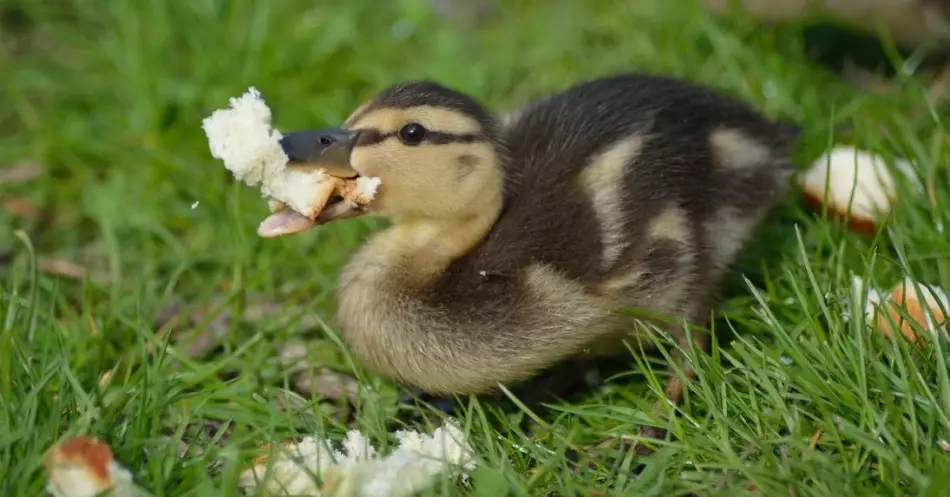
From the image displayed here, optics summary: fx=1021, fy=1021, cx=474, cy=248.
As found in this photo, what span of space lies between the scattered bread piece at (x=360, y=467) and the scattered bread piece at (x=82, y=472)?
0.25 metres

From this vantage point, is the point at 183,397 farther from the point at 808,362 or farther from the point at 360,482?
the point at 808,362

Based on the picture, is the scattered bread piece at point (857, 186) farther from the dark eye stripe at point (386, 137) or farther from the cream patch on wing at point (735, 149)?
the dark eye stripe at point (386, 137)

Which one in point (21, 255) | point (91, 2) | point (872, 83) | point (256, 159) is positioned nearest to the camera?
point (256, 159)

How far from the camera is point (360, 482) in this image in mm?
1857

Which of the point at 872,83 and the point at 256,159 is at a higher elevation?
the point at 256,159

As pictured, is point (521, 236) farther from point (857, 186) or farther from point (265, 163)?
point (857, 186)

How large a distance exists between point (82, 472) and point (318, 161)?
29.1 inches

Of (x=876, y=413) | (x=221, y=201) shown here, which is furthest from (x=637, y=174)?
(x=221, y=201)

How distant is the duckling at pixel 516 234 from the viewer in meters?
2.11

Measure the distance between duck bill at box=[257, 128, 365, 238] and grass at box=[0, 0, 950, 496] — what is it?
330 millimetres

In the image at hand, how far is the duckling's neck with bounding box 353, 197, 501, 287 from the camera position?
220 cm

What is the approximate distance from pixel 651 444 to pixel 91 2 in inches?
113

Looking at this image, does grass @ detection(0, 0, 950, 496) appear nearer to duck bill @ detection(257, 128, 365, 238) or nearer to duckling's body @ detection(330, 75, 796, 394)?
duckling's body @ detection(330, 75, 796, 394)

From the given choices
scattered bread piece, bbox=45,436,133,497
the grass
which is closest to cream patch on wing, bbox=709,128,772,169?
the grass
